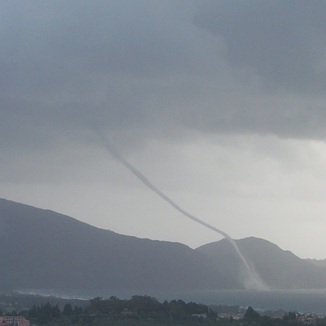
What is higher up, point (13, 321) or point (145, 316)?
point (145, 316)

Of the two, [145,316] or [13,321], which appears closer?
[13,321]

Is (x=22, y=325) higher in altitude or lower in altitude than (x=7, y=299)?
lower

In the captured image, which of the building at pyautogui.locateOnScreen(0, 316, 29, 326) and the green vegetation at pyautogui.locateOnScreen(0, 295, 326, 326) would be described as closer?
the green vegetation at pyautogui.locateOnScreen(0, 295, 326, 326)

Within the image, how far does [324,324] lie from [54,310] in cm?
2083

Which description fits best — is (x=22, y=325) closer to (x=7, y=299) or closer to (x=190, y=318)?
(x=190, y=318)

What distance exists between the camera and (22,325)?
69.6m

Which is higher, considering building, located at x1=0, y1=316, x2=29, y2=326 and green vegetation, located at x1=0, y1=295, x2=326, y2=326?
green vegetation, located at x1=0, y1=295, x2=326, y2=326

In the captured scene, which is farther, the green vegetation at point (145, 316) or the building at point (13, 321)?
the building at point (13, 321)

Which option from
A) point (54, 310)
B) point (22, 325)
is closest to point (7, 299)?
point (54, 310)

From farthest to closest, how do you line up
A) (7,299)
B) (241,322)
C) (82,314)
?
1. (7,299)
2. (82,314)
3. (241,322)

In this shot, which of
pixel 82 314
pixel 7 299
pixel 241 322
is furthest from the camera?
pixel 7 299

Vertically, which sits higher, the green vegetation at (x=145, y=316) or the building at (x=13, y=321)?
the green vegetation at (x=145, y=316)

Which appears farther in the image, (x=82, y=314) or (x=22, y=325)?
(x=82, y=314)

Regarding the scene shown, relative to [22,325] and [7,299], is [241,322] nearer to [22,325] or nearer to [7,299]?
[22,325]
